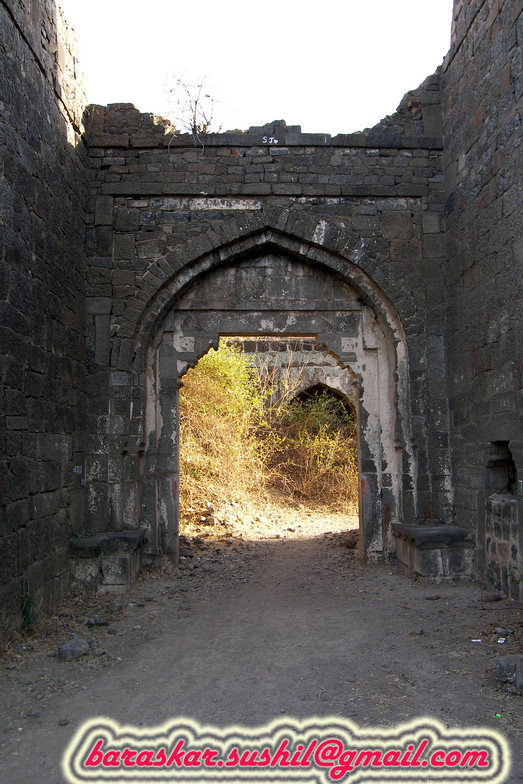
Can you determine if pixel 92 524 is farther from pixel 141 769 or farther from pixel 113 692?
pixel 141 769

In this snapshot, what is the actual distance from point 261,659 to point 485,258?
3.71 meters

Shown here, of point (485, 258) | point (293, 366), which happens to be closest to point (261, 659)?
point (485, 258)

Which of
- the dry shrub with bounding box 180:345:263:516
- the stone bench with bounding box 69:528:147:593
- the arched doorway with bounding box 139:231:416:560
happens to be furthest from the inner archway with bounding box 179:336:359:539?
the stone bench with bounding box 69:528:147:593

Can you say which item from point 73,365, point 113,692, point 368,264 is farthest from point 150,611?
point 368,264

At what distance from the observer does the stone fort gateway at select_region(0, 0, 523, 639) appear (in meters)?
4.81

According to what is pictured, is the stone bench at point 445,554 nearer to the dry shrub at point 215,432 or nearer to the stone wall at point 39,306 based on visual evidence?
the stone wall at point 39,306

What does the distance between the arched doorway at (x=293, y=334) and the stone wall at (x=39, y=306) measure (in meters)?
0.82

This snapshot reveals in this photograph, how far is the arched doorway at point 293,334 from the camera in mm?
5820

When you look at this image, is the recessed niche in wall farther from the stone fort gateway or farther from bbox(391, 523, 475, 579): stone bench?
bbox(391, 523, 475, 579): stone bench

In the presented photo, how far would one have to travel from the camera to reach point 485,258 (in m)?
4.97

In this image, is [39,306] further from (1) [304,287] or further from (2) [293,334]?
(1) [304,287]

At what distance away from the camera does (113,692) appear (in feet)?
9.97

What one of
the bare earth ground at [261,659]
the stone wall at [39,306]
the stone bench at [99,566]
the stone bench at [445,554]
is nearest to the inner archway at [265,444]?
the stone bench at [99,566]

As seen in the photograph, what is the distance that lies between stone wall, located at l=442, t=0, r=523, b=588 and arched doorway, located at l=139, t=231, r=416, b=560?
24.8 inches
